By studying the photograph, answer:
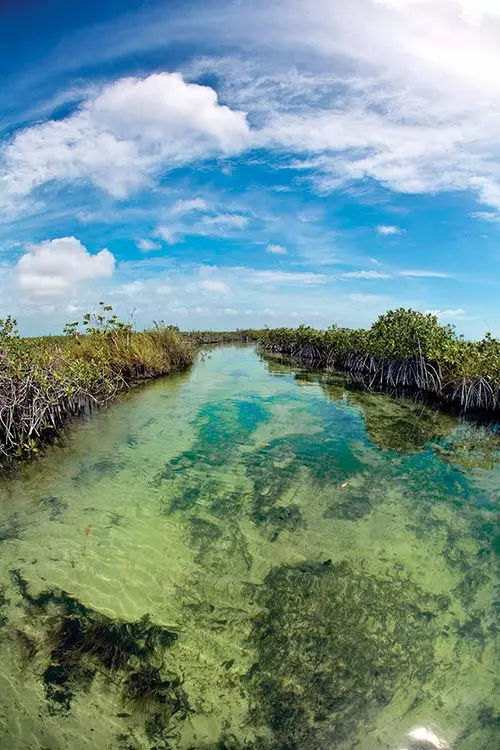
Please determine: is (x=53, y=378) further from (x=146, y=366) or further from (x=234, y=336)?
(x=234, y=336)

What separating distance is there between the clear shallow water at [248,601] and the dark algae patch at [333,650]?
11mm

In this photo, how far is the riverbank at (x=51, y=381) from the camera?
6.77 meters

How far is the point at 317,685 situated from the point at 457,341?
13317 millimetres

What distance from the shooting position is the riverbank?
22.2 ft

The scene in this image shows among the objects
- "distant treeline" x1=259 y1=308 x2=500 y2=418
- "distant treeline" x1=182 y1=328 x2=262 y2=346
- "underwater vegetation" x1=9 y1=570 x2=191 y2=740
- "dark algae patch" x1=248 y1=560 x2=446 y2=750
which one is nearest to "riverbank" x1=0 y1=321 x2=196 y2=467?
"underwater vegetation" x1=9 y1=570 x2=191 y2=740

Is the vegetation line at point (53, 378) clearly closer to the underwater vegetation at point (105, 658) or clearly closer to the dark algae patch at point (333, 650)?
the underwater vegetation at point (105, 658)

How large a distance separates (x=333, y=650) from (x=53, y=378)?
694cm

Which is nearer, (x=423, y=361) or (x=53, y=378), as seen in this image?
(x=53, y=378)

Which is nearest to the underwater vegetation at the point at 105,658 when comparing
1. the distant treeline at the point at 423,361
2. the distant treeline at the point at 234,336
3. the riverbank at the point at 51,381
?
the riverbank at the point at 51,381

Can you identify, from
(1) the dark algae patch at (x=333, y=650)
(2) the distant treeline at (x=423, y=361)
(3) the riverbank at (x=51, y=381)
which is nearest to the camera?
(1) the dark algae patch at (x=333, y=650)

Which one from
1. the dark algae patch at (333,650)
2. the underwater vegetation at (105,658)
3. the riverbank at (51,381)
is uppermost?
the riverbank at (51,381)

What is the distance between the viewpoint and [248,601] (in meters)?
3.27

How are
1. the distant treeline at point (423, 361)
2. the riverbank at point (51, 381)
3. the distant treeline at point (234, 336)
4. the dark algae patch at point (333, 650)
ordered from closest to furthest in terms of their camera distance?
the dark algae patch at point (333, 650)
the riverbank at point (51, 381)
the distant treeline at point (423, 361)
the distant treeline at point (234, 336)

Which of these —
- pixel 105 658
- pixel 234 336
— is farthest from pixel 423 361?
pixel 234 336
